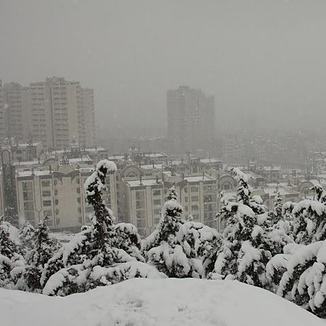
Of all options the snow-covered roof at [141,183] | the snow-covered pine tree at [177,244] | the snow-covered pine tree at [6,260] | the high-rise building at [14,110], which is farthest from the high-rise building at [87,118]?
the snow-covered pine tree at [177,244]

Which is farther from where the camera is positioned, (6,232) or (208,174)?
(208,174)

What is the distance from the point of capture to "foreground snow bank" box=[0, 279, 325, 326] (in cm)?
352

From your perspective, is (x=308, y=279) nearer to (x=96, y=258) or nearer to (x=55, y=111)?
(x=96, y=258)

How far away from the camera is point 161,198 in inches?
1125

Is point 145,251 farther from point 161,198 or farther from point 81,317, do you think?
point 161,198

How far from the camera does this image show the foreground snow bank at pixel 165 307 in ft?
11.5

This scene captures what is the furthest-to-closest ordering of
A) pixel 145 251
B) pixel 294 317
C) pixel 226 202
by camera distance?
pixel 145 251
pixel 226 202
pixel 294 317

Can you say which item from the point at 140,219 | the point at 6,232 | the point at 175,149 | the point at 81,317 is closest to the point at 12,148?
the point at 140,219

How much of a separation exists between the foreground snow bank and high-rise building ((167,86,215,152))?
4683 cm

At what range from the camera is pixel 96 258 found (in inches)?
214

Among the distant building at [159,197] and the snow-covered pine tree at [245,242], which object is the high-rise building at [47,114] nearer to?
the distant building at [159,197]

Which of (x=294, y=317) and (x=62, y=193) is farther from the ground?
(x=294, y=317)

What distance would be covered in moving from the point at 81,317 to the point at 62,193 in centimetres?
2621

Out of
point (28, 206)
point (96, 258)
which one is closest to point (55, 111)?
point (28, 206)
